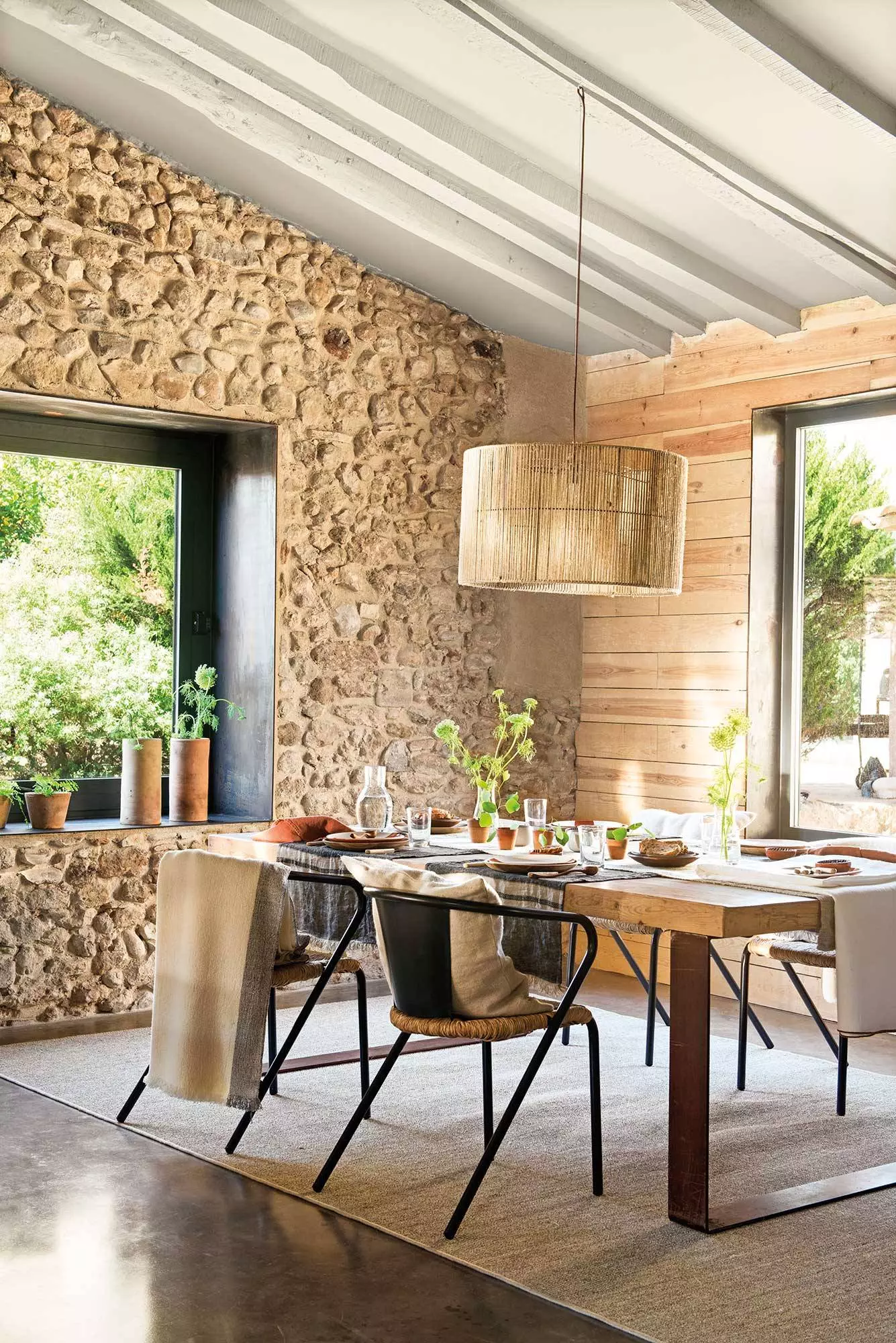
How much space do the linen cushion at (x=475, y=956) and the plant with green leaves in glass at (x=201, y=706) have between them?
244cm

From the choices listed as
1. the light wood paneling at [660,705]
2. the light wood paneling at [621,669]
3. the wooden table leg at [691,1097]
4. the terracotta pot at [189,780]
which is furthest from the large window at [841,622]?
the wooden table leg at [691,1097]

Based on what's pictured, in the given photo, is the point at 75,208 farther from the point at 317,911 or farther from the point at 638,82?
the point at 317,911

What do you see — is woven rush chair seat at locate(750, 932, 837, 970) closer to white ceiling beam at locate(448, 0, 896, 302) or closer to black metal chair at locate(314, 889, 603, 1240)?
black metal chair at locate(314, 889, 603, 1240)

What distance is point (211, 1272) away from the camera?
9.34 feet

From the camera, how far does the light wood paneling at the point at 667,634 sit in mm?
5664

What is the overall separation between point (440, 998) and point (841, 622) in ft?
9.31

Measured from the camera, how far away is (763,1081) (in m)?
4.38

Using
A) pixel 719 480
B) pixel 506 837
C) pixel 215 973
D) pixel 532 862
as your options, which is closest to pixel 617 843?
pixel 506 837

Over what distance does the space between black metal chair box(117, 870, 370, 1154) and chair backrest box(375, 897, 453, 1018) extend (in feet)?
0.44

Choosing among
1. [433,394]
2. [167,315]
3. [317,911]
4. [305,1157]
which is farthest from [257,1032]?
[433,394]

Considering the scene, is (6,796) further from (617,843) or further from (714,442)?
(714,442)

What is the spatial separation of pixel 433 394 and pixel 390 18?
202cm

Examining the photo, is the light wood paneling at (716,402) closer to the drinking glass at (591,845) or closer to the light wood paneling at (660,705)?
the light wood paneling at (660,705)

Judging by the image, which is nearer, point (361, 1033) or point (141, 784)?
point (361, 1033)
